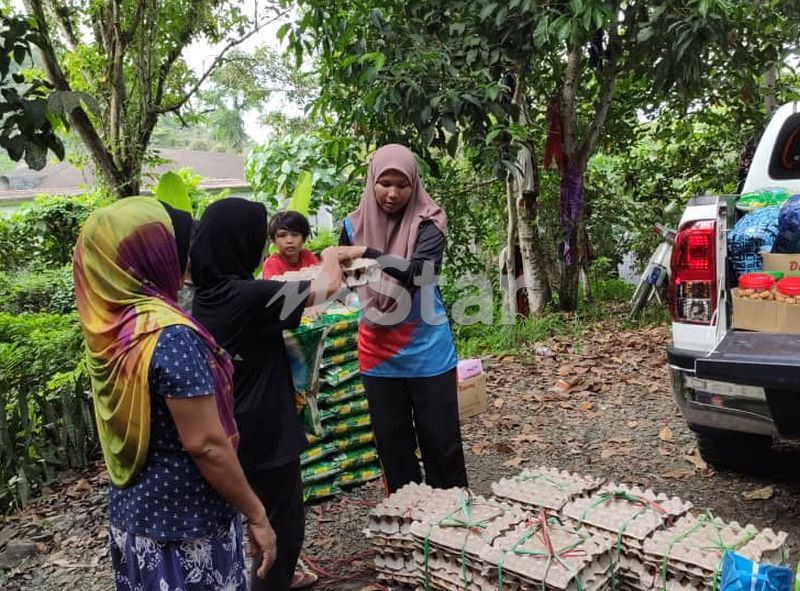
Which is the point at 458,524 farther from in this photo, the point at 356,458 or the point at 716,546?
the point at 356,458

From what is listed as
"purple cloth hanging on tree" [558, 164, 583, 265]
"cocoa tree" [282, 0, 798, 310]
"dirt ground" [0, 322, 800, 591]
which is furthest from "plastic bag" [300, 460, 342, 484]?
"purple cloth hanging on tree" [558, 164, 583, 265]

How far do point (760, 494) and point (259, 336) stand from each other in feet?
8.84

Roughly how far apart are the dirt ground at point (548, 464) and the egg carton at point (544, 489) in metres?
0.76

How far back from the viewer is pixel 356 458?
158 inches

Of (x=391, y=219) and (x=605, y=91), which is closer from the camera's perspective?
(x=391, y=219)

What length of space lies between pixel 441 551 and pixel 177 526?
3.59 ft

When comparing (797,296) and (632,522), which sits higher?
(797,296)

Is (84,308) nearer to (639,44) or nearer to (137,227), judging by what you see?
(137,227)

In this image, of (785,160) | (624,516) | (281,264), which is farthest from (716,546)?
(281,264)

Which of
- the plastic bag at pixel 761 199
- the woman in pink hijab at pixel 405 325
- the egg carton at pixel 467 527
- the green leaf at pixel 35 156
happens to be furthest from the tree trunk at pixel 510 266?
the green leaf at pixel 35 156

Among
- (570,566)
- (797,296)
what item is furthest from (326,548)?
(797,296)

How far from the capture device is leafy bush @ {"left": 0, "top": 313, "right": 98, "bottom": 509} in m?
4.14

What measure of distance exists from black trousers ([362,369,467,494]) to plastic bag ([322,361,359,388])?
0.87 metres

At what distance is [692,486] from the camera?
373cm
